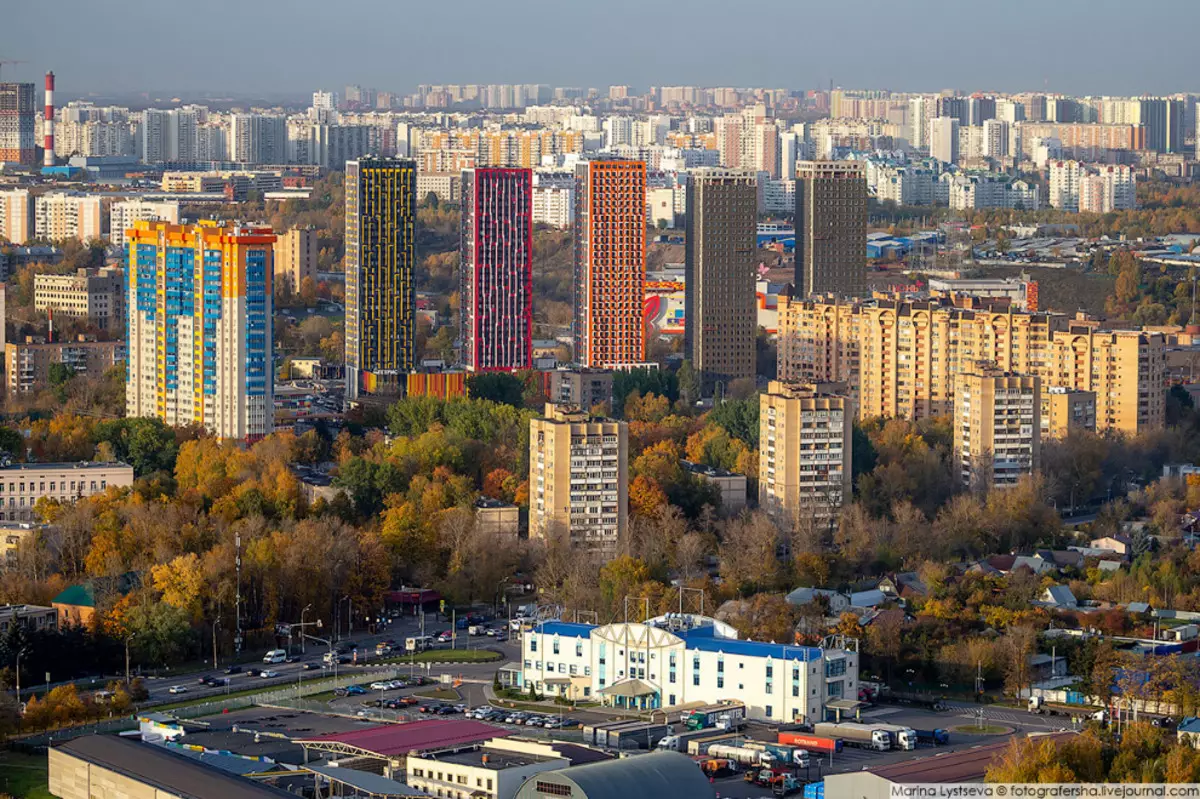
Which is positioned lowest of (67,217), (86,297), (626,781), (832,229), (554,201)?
(626,781)

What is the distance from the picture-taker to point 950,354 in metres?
29.3

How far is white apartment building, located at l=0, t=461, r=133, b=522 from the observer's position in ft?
76.6

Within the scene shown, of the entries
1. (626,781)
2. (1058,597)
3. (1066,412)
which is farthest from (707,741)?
(1066,412)

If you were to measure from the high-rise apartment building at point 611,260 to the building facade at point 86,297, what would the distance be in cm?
646

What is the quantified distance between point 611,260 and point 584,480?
11153mm

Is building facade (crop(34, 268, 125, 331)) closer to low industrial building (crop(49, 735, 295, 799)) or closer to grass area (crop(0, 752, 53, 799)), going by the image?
grass area (crop(0, 752, 53, 799))

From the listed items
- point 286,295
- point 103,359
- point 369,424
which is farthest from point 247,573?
point 286,295

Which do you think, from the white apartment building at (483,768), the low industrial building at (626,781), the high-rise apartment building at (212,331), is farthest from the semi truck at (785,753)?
the high-rise apartment building at (212,331)

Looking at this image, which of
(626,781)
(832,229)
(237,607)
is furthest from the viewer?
(832,229)

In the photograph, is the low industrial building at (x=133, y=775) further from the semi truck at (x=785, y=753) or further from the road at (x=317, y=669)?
the semi truck at (x=785, y=753)

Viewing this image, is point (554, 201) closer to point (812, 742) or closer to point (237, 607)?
point (237, 607)

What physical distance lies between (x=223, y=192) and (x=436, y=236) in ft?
31.5

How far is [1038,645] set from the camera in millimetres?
18156

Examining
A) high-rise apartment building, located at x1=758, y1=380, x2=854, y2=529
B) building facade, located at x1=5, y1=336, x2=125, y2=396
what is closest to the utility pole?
high-rise apartment building, located at x1=758, y1=380, x2=854, y2=529
